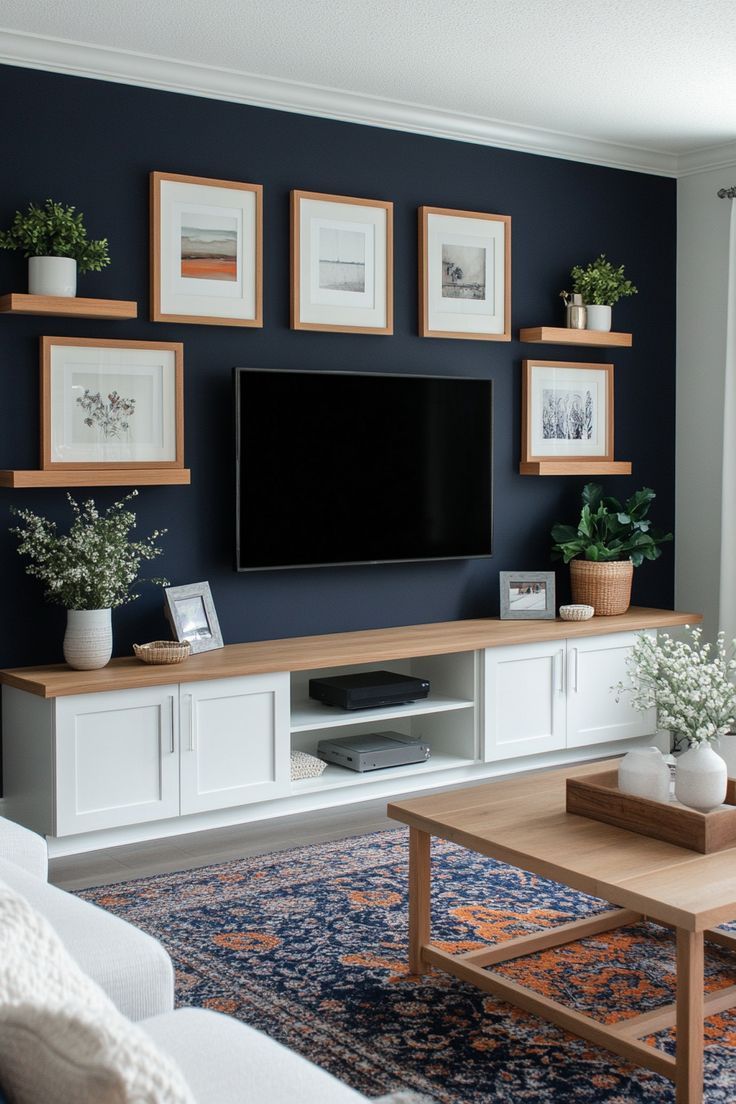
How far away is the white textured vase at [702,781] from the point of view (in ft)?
9.24

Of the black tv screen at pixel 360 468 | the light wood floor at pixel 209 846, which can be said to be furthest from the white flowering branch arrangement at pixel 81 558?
the light wood floor at pixel 209 846

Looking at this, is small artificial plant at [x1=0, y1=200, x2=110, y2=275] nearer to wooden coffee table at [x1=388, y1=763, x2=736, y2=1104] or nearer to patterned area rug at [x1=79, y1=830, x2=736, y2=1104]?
patterned area rug at [x1=79, y1=830, x2=736, y2=1104]

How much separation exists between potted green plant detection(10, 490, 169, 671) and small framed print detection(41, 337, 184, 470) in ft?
0.71

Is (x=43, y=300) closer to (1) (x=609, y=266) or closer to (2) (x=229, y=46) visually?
(2) (x=229, y=46)

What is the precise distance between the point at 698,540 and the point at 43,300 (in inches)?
137

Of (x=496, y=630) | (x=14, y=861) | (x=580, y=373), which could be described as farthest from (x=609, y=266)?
(x=14, y=861)

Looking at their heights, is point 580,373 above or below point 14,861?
above

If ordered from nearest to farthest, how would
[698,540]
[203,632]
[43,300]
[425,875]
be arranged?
[425,875] → [43,300] → [203,632] → [698,540]

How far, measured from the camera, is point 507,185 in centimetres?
539

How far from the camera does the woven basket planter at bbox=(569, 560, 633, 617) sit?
212 inches

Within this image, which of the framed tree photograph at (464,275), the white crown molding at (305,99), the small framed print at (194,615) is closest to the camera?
the white crown molding at (305,99)

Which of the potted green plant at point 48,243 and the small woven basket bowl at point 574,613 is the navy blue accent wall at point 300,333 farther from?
the small woven basket bowl at point 574,613

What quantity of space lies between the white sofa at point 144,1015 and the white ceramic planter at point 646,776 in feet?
4.38

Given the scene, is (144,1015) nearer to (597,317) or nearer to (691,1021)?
(691,1021)
